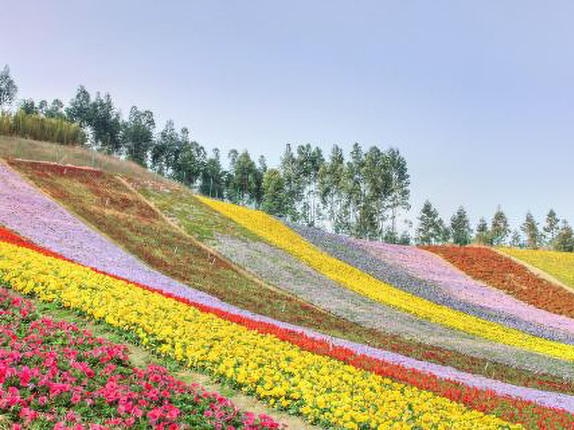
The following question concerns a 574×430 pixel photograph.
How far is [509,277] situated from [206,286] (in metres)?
40.0

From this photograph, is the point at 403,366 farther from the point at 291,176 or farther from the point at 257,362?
the point at 291,176

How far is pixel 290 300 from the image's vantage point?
105 ft

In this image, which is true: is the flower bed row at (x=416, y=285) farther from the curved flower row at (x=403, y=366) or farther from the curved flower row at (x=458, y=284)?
the curved flower row at (x=403, y=366)

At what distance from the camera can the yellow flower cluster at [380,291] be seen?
1375 inches

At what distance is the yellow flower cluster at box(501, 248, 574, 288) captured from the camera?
59656mm

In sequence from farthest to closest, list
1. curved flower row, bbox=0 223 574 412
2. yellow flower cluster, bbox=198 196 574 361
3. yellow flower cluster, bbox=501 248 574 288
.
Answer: yellow flower cluster, bbox=501 248 574 288 → yellow flower cluster, bbox=198 196 574 361 → curved flower row, bbox=0 223 574 412

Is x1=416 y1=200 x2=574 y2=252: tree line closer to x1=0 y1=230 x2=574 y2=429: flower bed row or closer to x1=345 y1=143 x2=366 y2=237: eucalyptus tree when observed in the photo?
x1=345 y1=143 x2=366 y2=237: eucalyptus tree

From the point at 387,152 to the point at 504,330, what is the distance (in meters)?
80.3

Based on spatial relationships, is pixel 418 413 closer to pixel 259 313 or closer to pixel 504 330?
pixel 259 313

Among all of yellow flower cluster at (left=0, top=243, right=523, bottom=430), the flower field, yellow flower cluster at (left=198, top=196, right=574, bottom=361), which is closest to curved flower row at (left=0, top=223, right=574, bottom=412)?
the flower field

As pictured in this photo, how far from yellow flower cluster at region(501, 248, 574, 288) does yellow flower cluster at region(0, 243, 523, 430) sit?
5050 cm

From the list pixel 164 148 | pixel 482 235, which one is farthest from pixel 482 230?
pixel 164 148

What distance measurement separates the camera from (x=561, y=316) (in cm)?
4728

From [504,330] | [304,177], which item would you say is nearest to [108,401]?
[504,330]
